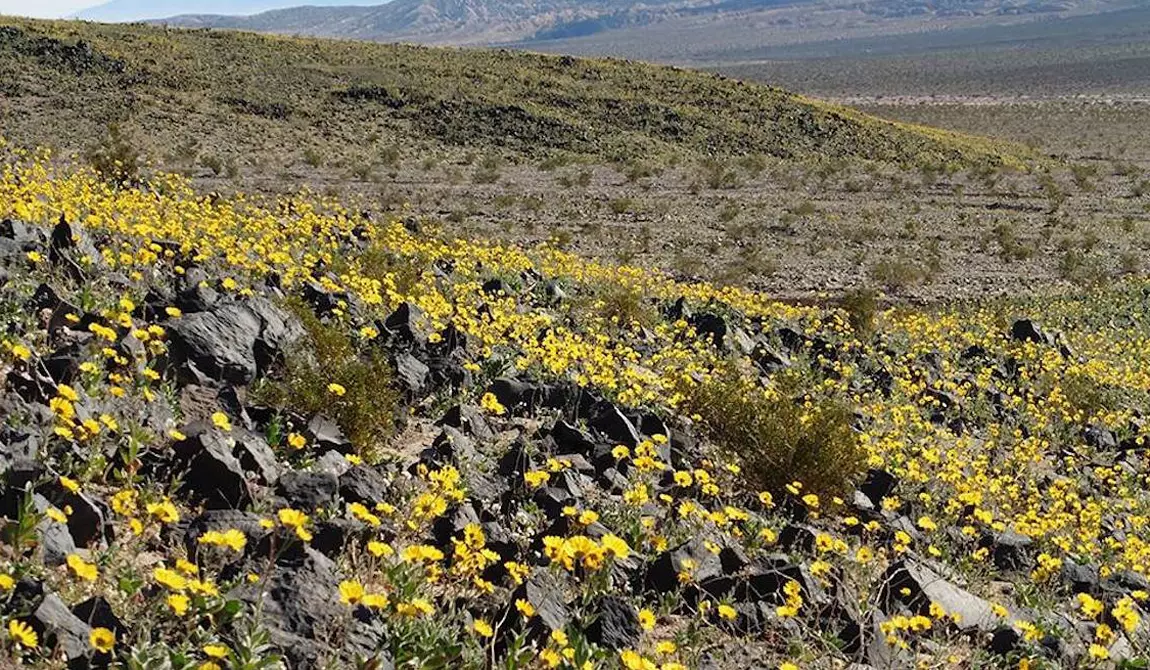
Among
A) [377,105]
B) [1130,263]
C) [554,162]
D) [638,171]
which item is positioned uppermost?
[377,105]

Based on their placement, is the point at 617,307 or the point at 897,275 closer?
the point at 617,307

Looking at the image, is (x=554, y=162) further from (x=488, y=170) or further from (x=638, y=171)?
(x=638, y=171)

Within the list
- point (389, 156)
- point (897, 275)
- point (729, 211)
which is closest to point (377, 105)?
point (389, 156)

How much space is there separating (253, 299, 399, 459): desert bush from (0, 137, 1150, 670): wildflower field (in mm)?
23

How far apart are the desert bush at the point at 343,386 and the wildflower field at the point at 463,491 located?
0.02 meters

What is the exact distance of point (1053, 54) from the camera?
14762 centimetres

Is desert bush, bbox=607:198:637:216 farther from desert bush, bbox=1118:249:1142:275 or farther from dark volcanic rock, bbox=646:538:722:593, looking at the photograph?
dark volcanic rock, bbox=646:538:722:593

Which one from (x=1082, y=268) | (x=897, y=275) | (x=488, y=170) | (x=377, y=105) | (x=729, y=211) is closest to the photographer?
(x=897, y=275)

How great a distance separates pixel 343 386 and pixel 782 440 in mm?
3017

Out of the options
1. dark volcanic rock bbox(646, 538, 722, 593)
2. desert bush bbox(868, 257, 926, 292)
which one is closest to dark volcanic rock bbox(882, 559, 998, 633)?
dark volcanic rock bbox(646, 538, 722, 593)

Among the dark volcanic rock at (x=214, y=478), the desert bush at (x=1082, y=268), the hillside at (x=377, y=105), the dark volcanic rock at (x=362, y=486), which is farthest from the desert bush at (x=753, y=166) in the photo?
the dark volcanic rock at (x=214, y=478)

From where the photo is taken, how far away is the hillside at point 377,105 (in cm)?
3606

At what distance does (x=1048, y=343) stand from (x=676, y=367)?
775 cm

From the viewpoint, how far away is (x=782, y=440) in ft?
21.3
